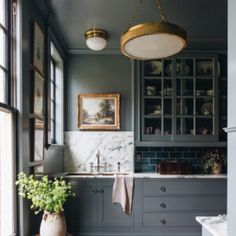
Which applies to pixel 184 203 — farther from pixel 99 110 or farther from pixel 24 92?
pixel 24 92

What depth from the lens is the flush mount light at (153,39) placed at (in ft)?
6.59

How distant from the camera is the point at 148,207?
12.1 ft

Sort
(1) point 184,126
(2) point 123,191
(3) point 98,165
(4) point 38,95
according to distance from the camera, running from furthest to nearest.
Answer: (3) point 98,165 < (1) point 184,126 < (2) point 123,191 < (4) point 38,95

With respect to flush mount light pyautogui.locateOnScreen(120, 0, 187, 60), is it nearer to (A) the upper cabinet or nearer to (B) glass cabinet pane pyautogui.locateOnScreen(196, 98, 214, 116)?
(A) the upper cabinet

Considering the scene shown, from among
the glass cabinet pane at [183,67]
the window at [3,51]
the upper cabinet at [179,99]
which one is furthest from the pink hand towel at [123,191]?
the window at [3,51]

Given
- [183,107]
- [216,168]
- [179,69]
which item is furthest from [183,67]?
[216,168]

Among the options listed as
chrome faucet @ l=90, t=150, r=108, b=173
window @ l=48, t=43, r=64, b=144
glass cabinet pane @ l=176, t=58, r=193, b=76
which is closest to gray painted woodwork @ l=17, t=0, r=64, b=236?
window @ l=48, t=43, r=64, b=144

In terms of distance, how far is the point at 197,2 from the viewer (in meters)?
2.89

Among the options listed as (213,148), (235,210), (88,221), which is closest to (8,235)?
(88,221)

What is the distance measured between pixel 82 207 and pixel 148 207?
2.69 ft

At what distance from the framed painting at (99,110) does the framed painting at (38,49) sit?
1.27 m

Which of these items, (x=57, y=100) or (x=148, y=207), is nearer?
(x=148, y=207)

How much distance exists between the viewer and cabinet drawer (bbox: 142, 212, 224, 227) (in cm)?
369

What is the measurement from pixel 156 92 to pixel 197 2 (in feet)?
4.89
